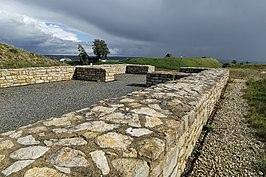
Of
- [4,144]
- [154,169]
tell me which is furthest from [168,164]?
[4,144]

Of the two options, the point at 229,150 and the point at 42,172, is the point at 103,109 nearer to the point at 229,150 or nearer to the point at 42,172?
the point at 42,172

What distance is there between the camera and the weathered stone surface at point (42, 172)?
1281 mm

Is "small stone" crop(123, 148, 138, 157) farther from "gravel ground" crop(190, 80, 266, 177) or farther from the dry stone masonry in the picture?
the dry stone masonry

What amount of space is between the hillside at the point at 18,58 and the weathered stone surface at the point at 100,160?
43.4ft

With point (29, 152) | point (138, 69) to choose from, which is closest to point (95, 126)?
point (29, 152)

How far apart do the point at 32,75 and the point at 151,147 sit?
366 inches

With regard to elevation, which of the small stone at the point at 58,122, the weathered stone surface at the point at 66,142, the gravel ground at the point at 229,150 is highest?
the weathered stone surface at the point at 66,142

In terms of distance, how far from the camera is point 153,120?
2.35m

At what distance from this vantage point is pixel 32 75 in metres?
9.66

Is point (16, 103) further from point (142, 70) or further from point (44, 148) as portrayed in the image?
point (142, 70)

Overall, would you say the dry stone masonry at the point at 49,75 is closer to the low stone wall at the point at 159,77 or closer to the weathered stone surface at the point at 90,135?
the low stone wall at the point at 159,77

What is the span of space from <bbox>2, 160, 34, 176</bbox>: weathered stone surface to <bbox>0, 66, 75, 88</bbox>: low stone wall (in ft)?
28.0

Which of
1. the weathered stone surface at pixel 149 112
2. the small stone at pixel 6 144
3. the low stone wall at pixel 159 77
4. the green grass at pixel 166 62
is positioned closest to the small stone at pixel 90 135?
the small stone at pixel 6 144

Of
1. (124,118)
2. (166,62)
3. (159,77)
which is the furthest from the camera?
(166,62)
